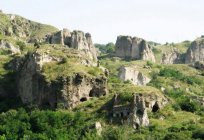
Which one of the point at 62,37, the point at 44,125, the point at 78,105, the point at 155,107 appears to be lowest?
the point at 44,125

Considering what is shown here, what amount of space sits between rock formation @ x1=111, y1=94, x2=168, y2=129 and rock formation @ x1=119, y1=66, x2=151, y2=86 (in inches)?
2847

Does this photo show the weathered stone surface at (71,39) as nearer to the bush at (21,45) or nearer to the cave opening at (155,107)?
the bush at (21,45)

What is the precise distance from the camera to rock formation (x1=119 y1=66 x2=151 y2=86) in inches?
6848

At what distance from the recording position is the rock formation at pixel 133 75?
173938 mm

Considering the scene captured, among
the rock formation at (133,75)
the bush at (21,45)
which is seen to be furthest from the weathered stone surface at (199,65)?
the bush at (21,45)

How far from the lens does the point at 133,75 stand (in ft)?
582

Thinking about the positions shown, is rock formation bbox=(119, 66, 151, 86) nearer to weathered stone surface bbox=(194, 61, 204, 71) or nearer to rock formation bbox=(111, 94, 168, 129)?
weathered stone surface bbox=(194, 61, 204, 71)

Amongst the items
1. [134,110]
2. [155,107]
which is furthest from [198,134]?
[155,107]

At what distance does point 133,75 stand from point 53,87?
7148 cm

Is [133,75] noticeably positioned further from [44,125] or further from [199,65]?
[44,125]

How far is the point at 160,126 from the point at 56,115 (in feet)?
47.9

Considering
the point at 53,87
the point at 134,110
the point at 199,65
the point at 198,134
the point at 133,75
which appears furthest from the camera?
the point at 199,65

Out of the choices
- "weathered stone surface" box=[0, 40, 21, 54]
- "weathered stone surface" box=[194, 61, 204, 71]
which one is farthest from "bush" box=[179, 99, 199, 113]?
"weathered stone surface" box=[194, 61, 204, 71]

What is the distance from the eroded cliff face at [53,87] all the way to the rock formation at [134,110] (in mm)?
8219
